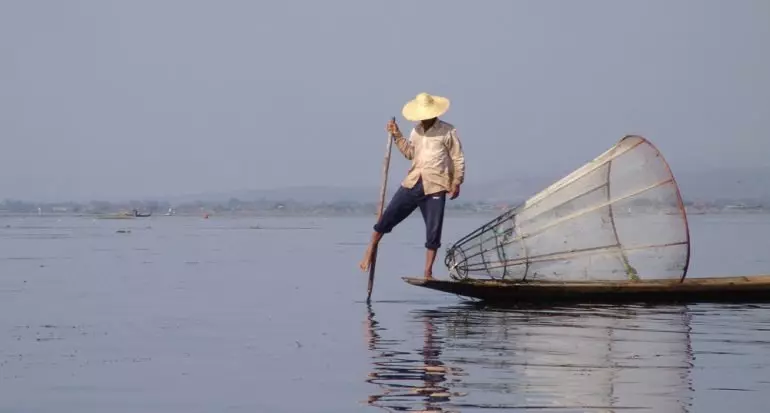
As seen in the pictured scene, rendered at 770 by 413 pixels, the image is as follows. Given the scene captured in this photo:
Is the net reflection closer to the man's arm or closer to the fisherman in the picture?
the fisherman

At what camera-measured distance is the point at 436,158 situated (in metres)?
15.2

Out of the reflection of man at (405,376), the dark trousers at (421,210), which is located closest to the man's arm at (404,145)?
the dark trousers at (421,210)

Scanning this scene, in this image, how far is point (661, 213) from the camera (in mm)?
15953

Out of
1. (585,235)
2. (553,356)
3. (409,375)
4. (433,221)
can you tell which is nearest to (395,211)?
(433,221)

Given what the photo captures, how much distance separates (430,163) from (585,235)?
2.30m

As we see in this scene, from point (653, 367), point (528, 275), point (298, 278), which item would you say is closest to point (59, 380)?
point (653, 367)

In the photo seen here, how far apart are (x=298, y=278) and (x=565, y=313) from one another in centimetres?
824

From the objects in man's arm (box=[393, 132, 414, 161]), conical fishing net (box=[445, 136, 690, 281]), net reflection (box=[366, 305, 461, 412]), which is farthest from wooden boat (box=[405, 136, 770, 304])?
net reflection (box=[366, 305, 461, 412])

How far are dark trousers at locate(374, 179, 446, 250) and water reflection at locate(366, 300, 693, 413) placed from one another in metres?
0.86

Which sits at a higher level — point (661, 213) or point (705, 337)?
point (661, 213)

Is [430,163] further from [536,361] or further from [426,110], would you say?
[536,361]

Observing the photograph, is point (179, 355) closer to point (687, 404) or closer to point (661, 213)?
point (687, 404)

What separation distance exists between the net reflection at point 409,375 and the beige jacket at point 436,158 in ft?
9.23

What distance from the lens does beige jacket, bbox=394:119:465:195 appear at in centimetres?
1522
